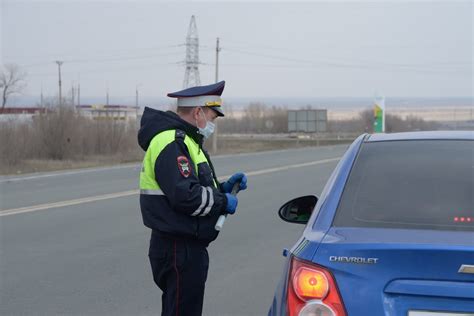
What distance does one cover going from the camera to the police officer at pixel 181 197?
3.41m

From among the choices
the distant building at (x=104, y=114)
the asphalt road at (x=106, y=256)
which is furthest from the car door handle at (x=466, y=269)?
the distant building at (x=104, y=114)

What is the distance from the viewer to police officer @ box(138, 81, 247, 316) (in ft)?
11.2

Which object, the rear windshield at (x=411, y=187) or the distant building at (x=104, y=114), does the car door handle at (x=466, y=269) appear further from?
the distant building at (x=104, y=114)

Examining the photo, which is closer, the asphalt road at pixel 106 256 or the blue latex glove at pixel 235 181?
the blue latex glove at pixel 235 181

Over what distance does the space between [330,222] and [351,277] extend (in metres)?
0.47

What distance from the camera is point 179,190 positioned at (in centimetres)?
334

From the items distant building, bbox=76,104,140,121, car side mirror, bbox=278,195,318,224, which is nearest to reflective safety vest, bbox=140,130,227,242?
car side mirror, bbox=278,195,318,224

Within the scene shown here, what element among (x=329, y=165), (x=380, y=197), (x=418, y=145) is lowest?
(x=329, y=165)

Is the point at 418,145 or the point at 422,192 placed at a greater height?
the point at 418,145

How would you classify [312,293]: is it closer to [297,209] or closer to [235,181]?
[235,181]

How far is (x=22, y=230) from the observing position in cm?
920

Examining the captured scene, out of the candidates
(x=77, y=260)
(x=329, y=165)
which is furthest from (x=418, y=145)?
(x=329, y=165)

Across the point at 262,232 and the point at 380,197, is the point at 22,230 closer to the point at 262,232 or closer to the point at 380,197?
the point at 262,232

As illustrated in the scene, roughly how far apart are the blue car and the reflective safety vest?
2.41 ft
